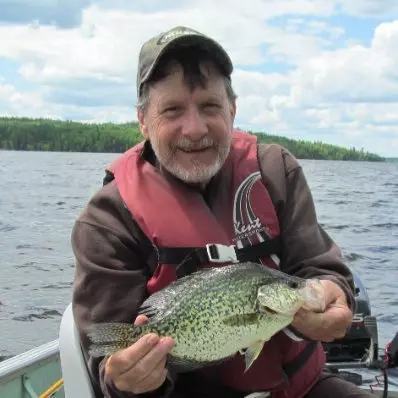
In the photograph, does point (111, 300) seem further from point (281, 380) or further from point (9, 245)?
point (9, 245)

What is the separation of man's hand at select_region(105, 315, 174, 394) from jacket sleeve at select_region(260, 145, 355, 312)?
1.00 meters

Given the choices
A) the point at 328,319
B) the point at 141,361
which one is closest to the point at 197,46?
the point at 328,319

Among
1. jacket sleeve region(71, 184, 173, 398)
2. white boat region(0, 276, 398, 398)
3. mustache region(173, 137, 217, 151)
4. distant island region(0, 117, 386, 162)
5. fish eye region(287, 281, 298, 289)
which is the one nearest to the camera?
fish eye region(287, 281, 298, 289)

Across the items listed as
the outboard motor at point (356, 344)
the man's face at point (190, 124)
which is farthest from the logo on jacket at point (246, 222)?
the outboard motor at point (356, 344)

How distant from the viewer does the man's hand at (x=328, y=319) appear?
3238 mm

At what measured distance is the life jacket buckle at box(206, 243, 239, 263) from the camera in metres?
3.58

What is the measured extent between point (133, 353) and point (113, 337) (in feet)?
0.38

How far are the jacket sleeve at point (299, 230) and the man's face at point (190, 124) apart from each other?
15.6 inches

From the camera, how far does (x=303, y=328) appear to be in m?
3.32

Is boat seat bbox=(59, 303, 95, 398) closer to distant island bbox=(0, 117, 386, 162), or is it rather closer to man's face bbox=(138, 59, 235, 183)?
man's face bbox=(138, 59, 235, 183)

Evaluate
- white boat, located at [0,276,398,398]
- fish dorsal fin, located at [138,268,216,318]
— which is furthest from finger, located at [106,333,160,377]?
white boat, located at [0,276,398,398]

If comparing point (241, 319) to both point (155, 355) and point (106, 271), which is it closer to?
point (155, 355)

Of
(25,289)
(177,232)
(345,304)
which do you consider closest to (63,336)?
(177,232)

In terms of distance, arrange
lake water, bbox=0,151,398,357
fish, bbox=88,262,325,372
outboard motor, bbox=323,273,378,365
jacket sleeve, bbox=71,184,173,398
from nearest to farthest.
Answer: fish, bbox=88,262,325,372 < jacket sleeve, bbox=71,184,173,398 < outboard motor, bbox=323,273,378,365 < lake water, bbox=0,151,398,357
